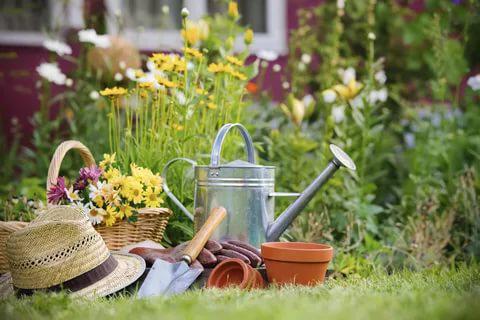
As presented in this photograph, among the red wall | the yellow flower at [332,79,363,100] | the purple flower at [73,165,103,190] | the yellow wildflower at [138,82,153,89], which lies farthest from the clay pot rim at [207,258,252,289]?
the red wall

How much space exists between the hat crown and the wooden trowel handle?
39cm

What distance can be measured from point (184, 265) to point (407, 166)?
2735 mm

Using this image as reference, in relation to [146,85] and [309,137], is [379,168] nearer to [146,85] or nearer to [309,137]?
[309,137]

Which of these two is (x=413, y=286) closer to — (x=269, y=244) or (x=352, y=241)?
(x=269, y=244)

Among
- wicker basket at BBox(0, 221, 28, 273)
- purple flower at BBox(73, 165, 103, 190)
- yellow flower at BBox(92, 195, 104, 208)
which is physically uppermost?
purple flower at BBox(73, 165, 103, 190)

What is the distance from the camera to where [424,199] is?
448 cm

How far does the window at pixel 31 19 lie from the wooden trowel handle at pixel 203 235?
13.7 ft

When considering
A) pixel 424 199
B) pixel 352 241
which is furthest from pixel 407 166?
pixel 352 241

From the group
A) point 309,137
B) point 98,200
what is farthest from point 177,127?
point 309,137

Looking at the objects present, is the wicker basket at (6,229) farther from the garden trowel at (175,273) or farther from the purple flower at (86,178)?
the garden trowel at (175,273)

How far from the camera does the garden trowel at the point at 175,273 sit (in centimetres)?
287

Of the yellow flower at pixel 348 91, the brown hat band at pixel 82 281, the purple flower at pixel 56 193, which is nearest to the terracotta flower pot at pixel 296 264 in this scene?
the brown hat band at pixel 82 281

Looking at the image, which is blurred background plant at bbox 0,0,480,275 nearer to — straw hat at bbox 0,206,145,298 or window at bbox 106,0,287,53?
straw hat at bbox 0,206,145,298

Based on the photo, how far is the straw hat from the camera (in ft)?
9.05
